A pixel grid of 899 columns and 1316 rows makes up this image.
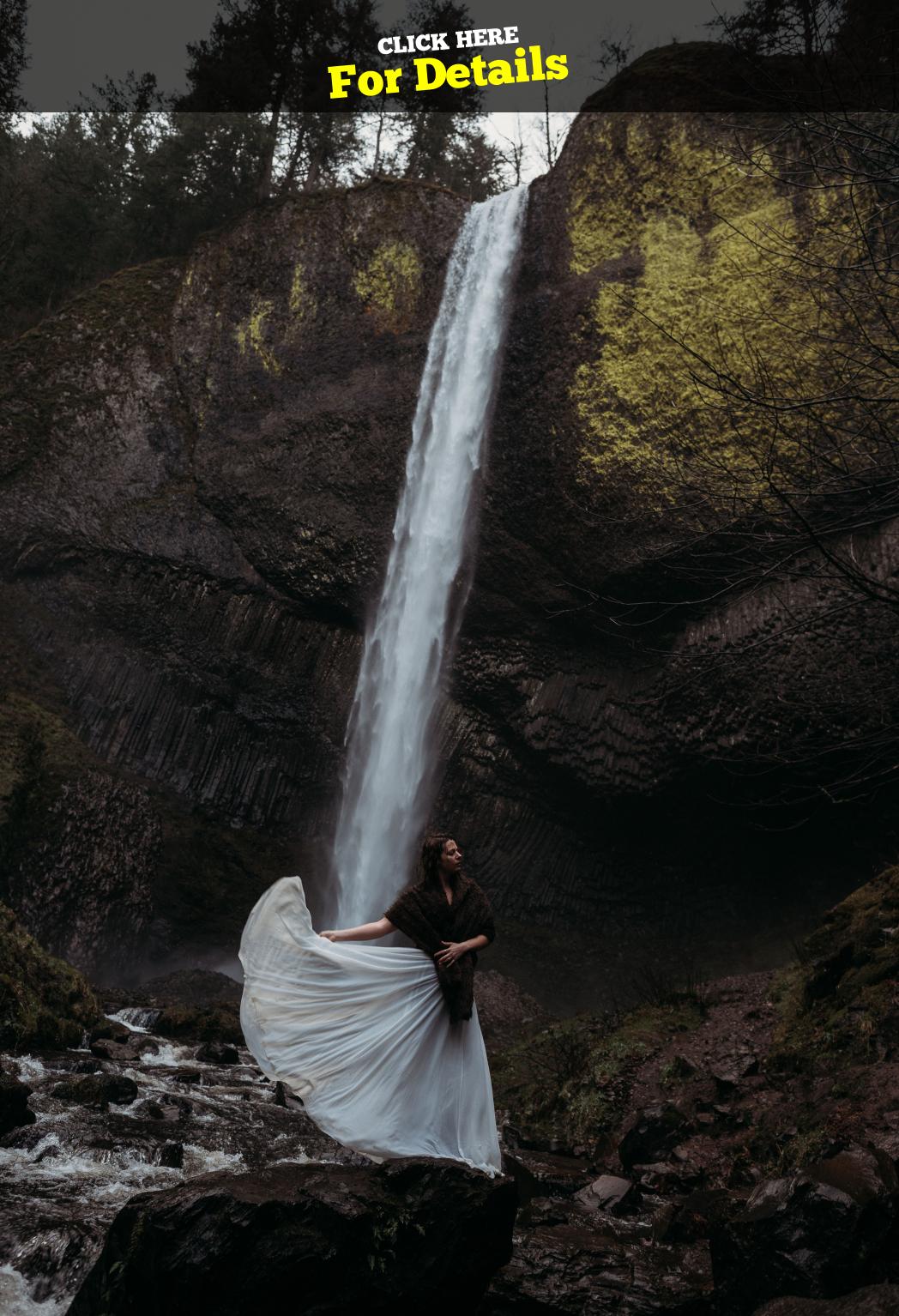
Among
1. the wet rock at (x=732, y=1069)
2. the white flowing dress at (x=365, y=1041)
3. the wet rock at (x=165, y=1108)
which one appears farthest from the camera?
the wet rock at (x=732, y=1069)

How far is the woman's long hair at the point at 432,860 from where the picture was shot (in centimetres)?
589

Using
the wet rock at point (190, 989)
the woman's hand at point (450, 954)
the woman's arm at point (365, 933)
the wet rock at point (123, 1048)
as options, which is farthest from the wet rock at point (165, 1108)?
the wet rock at point (190, 989)

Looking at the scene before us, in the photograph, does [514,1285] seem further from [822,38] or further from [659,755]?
[659,755]

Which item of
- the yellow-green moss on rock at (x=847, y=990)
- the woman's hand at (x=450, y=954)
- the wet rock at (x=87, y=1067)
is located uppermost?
the woman's hand at (x=450, y=954)

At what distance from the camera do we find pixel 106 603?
20594 mm

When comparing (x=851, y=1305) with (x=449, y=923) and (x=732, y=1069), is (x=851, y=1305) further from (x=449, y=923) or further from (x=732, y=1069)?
(x=732, y=1069)

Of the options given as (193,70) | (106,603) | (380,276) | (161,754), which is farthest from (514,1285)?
(193,70)

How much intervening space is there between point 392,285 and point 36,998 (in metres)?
16.7

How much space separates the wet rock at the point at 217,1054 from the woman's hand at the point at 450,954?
710 cm

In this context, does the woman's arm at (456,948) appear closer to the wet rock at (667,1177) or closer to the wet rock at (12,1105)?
the wet rock at (667,1177)

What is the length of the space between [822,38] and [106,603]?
55.4ft

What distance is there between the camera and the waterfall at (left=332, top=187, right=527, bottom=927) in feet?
61.5

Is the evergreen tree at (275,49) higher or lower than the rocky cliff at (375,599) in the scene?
higher

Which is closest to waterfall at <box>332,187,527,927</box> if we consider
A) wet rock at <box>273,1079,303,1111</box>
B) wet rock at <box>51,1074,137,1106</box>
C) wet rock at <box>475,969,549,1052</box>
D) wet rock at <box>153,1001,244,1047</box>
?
wet rock at <box>475,969,549,1052</box>
